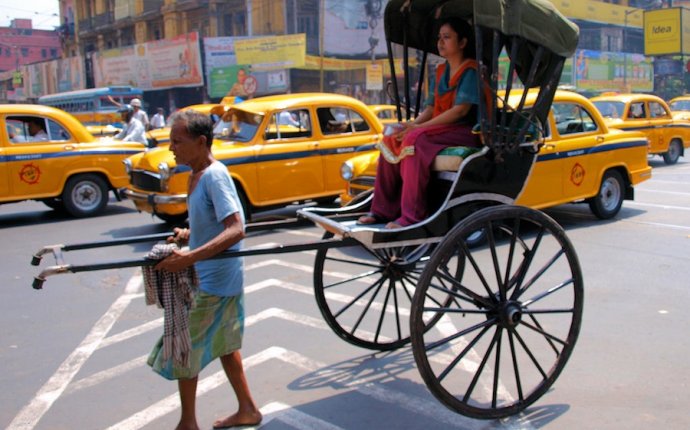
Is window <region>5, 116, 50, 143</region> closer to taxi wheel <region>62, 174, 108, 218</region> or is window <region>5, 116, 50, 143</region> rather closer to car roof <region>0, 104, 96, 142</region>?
car roof <region>0, 104, 96, 142</region>

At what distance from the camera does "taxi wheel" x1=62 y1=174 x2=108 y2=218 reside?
1123 cm

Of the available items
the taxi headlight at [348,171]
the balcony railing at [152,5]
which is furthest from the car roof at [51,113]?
the balcony railing at [152,5]

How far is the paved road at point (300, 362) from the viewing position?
12.8 ft

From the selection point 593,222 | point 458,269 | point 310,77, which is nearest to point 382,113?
point 593,222

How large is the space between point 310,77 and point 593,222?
2938 centimetres

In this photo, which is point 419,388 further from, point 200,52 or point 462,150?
point 200,52

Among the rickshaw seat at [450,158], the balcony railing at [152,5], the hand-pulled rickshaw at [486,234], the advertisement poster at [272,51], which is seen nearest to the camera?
the hand-pulled rickshaw at [486,234]

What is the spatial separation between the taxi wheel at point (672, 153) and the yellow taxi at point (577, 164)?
7730mm

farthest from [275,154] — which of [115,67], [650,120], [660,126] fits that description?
[115,67]

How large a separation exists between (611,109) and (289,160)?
8.99 meters

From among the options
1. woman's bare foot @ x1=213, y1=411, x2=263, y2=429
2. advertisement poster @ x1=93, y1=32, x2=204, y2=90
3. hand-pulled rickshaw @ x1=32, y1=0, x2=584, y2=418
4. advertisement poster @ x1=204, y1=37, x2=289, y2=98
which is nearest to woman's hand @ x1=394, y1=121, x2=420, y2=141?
hand-pulled rickshaw @ x1=32, y1=0, x2=584, y2=418

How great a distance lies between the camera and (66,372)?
15.4 feet

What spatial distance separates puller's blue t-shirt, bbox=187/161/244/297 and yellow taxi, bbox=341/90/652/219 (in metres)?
4.56

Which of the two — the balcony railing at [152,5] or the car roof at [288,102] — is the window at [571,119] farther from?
the balcony railing at [152,5]
